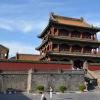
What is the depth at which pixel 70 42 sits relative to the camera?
4775 cm

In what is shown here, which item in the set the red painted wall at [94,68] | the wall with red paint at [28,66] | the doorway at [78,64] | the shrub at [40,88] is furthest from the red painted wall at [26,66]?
the doorway at [78,64]

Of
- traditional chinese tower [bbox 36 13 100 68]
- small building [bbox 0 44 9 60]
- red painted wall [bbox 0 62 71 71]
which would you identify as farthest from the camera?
small building [bbox 0 44 9 60]

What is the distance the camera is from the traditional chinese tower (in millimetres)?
46156

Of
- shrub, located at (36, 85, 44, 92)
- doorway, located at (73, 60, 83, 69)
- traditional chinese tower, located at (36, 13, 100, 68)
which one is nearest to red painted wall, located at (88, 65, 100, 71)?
traditional chinese tower, located at (36, 13, 100, 68)

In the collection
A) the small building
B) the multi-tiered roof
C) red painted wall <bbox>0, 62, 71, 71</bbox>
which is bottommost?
red painted wall <bbox>0, 62, 71, 71</bbox>

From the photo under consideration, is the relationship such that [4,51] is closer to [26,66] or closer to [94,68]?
[26,66]

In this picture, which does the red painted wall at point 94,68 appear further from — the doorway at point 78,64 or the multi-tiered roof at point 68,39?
the doorway at point 78,64

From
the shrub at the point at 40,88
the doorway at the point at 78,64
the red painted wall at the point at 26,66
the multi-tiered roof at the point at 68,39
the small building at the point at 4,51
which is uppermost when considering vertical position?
the multi-tiered roof at the point at 68,39

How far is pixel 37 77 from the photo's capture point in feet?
111

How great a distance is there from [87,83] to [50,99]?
11.9m

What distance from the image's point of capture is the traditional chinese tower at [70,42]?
4616 cm

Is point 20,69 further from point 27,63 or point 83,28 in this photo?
point 83,28

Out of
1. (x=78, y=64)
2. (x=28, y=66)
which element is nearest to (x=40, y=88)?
(x=28, y=66)

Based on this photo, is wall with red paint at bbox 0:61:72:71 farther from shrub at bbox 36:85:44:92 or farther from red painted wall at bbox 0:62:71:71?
shrub at bbox 36:85:44:92
